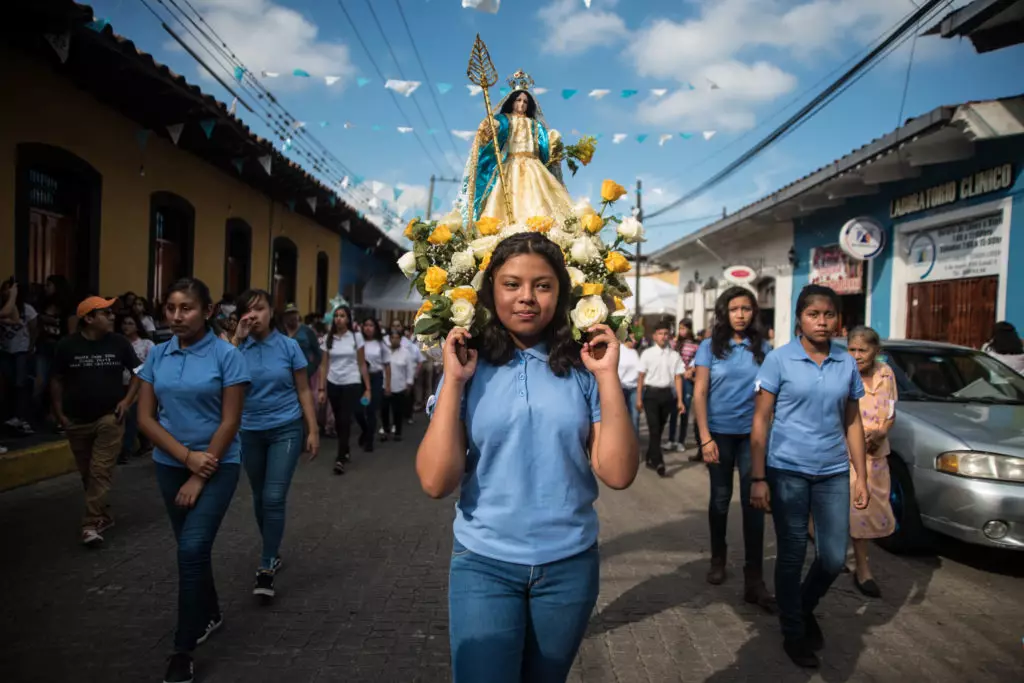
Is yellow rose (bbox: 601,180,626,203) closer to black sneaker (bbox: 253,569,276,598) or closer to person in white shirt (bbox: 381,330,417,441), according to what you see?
black sneaker (bbox: 253,569,276,598)

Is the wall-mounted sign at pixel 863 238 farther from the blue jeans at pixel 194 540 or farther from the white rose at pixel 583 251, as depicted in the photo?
the blue jeans at pixel 194 540

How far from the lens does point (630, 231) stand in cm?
300

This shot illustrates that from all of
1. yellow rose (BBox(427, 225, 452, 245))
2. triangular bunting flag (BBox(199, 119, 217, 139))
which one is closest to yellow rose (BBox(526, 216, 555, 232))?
yellow rose (BBox(427, 225, 452, 245))

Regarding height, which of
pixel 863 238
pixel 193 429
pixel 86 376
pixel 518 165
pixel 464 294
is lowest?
pixel 193 429

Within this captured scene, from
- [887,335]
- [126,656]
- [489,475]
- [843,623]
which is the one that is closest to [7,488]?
[126,656]

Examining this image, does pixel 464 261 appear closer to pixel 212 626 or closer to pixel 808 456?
pixel 808 456

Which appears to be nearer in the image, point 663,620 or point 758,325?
point 663,620

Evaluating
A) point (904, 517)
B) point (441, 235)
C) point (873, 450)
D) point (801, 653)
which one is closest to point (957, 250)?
point (904, 517)

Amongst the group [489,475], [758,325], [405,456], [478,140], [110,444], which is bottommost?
[405,456]

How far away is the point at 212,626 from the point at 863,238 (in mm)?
12700

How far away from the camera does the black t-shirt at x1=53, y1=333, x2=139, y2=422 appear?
5598 mm

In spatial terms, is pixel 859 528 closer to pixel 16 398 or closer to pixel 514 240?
pixel 514 240

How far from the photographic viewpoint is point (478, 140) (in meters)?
4.27

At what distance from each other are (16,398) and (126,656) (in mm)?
6222
